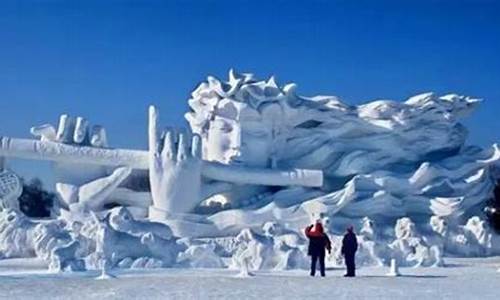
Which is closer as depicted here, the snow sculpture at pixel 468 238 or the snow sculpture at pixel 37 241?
the snow sculpture at pixel 37 241

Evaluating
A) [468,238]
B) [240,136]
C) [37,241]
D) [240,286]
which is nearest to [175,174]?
[240,136]

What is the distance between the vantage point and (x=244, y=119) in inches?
1147

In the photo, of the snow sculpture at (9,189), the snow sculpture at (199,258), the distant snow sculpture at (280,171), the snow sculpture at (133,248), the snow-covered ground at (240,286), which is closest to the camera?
the snow-covered ground at (240,286)

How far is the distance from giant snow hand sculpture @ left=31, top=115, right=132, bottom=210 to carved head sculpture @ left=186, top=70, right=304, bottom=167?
2863 millimetres

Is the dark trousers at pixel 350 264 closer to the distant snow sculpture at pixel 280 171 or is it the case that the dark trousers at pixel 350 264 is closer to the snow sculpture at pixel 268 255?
the snow sculpture at pixel 268 255

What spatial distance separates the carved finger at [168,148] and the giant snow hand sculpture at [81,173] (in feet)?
4.54

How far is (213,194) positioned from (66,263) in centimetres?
975

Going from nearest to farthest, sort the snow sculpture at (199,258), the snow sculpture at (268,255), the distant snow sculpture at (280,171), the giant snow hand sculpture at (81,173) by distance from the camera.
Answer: the snow sculpture at (268,255)
the snow sculpture at (199,258)
the distant snow sculpture at (280,171)
the giant snow hand sculpture at (81,173)

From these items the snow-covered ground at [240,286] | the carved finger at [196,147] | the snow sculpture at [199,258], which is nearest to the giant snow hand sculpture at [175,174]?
the carved finger at [196,147]

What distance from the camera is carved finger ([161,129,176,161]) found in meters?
28.1

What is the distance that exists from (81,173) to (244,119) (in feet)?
16.5

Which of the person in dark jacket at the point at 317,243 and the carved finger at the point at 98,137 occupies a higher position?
the carved finger at the point at 98,137

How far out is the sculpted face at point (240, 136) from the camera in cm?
2912

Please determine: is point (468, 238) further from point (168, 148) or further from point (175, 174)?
point (168, 148)
